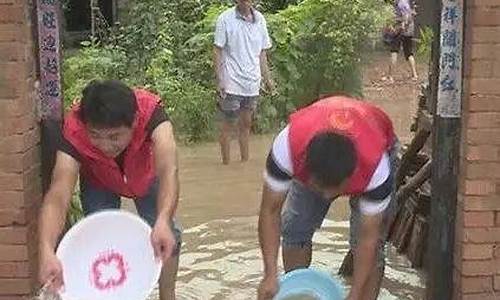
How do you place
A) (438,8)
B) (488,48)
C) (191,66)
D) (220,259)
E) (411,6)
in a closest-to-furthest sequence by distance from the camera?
1. (488,48)
2. (438,8)
3. (220,259)
4. (191,66)
5. (411,6)

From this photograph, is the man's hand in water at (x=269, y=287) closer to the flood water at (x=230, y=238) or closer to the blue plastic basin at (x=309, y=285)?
the blue plastic basin at (x=309, y=285)

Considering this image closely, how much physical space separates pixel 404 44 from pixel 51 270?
11811mm

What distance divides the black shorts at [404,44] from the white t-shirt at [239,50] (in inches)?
256

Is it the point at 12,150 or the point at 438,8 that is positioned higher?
the point at 438,8

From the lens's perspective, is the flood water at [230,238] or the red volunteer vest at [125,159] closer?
the red volunteer vest at [125,159]

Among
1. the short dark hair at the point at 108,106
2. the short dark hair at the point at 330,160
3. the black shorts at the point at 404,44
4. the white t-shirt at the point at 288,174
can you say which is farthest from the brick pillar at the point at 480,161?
the black shorts at the point at 404,44

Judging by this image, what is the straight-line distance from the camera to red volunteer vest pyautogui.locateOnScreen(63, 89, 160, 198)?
4.15 meters

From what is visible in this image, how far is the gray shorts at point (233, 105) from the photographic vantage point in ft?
29.1

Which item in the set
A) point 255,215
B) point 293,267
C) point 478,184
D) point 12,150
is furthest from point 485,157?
point 255,215

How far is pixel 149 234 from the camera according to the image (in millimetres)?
3951

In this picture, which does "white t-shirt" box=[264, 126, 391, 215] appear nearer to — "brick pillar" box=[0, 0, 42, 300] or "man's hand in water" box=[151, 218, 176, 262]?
"man's hand in water" box=[151, 218, 176, 262]

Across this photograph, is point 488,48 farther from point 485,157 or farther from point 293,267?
point 293,267

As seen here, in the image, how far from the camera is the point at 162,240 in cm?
384

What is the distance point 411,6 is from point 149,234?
11678 mm
